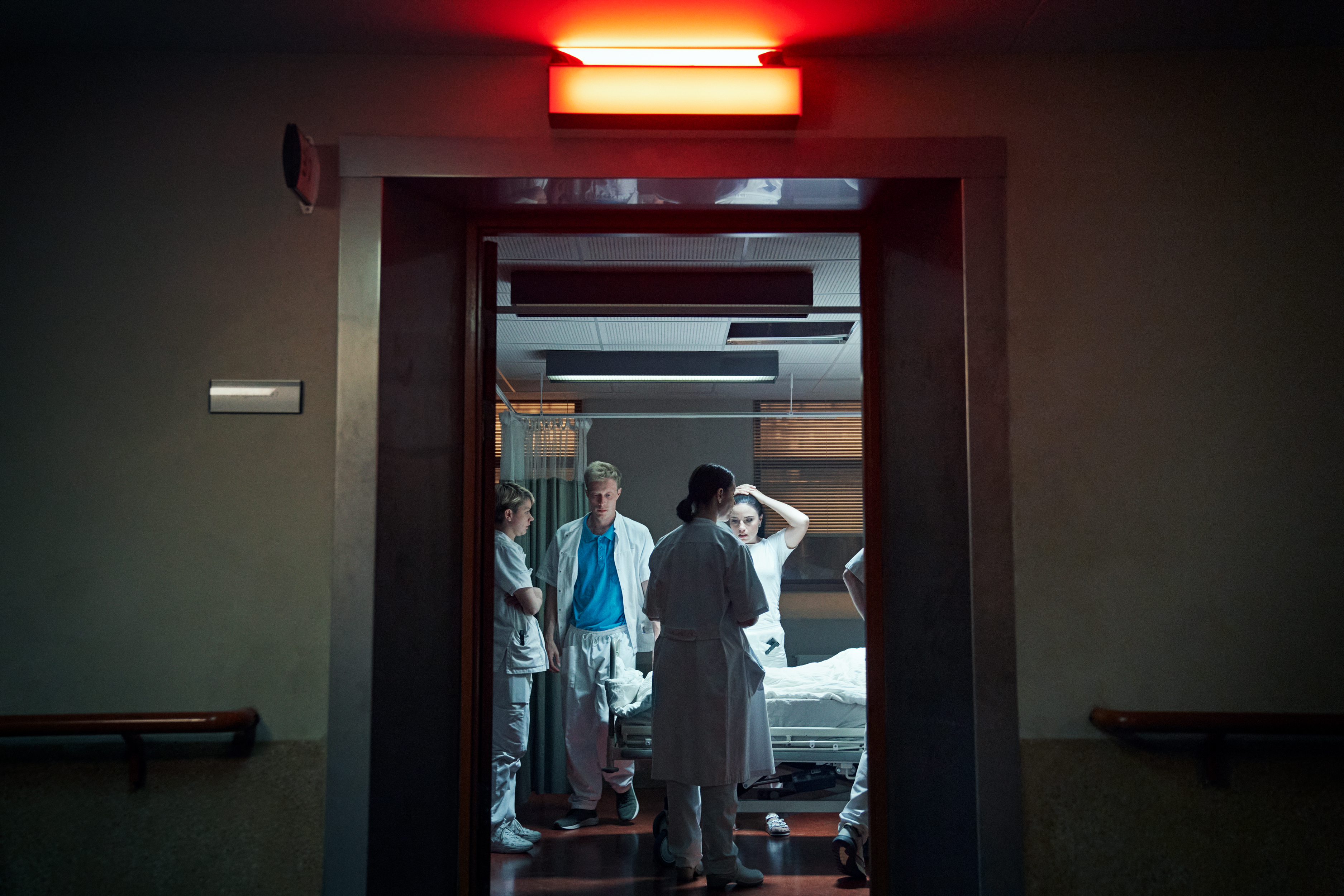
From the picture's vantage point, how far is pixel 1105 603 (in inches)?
78.0

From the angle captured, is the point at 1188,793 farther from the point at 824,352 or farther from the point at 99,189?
the point at 824,352

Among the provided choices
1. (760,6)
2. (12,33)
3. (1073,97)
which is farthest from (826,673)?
(12,33)

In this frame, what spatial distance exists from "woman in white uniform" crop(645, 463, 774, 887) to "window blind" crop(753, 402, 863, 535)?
332cm

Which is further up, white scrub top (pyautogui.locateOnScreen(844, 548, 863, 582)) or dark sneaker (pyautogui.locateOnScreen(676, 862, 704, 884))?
white scrub top (pyautogui.locateOnScreen(844, 548, 863, 582))

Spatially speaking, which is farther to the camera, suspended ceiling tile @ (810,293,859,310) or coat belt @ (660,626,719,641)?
suspended ceiling tile @ (810,293,859,310)

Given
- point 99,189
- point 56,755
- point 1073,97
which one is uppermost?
point 1073,97

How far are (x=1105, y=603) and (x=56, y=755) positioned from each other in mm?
2405

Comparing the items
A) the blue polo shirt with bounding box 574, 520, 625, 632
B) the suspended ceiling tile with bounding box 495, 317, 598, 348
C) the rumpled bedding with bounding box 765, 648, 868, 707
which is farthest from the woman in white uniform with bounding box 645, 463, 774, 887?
the suspended ceiling tile with bounding box 495, 317, 598, 348

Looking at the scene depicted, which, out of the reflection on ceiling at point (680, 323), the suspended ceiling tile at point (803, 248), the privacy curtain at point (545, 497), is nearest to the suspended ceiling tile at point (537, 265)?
the reflection on ceiling at point (680, 323)

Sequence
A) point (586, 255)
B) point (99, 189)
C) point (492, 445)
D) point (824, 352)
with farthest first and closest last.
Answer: point (824, 352)
point (586, 255)
point (492, 445)
point (99, 189)

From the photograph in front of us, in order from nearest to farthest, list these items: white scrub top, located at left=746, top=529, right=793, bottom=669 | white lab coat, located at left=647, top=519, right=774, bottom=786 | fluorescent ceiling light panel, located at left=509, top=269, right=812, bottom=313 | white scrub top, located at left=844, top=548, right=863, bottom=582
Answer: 1. white scrub top, located at left=844, top=548, right=863, bottom=582
2. white lab coat, located at left=647, top=519, right=774, bottom=786
3. fluorescent ceiling light panel, located at left=509, top=269, right=812, bottom=313
4. white scrub top, located at left=746, top=529, right=793, bottom=669

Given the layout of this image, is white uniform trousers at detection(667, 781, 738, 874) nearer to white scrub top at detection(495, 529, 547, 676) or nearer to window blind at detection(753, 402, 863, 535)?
white scrub top at detection(495, 529, 547, 676)

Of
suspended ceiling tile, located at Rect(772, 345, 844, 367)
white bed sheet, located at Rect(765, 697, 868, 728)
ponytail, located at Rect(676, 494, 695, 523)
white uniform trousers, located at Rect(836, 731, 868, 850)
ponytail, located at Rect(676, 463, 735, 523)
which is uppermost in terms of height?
suspended ceiling tile, located at Rect(772, 345, 844, 367)

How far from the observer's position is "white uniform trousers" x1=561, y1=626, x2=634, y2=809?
13.8 ft
